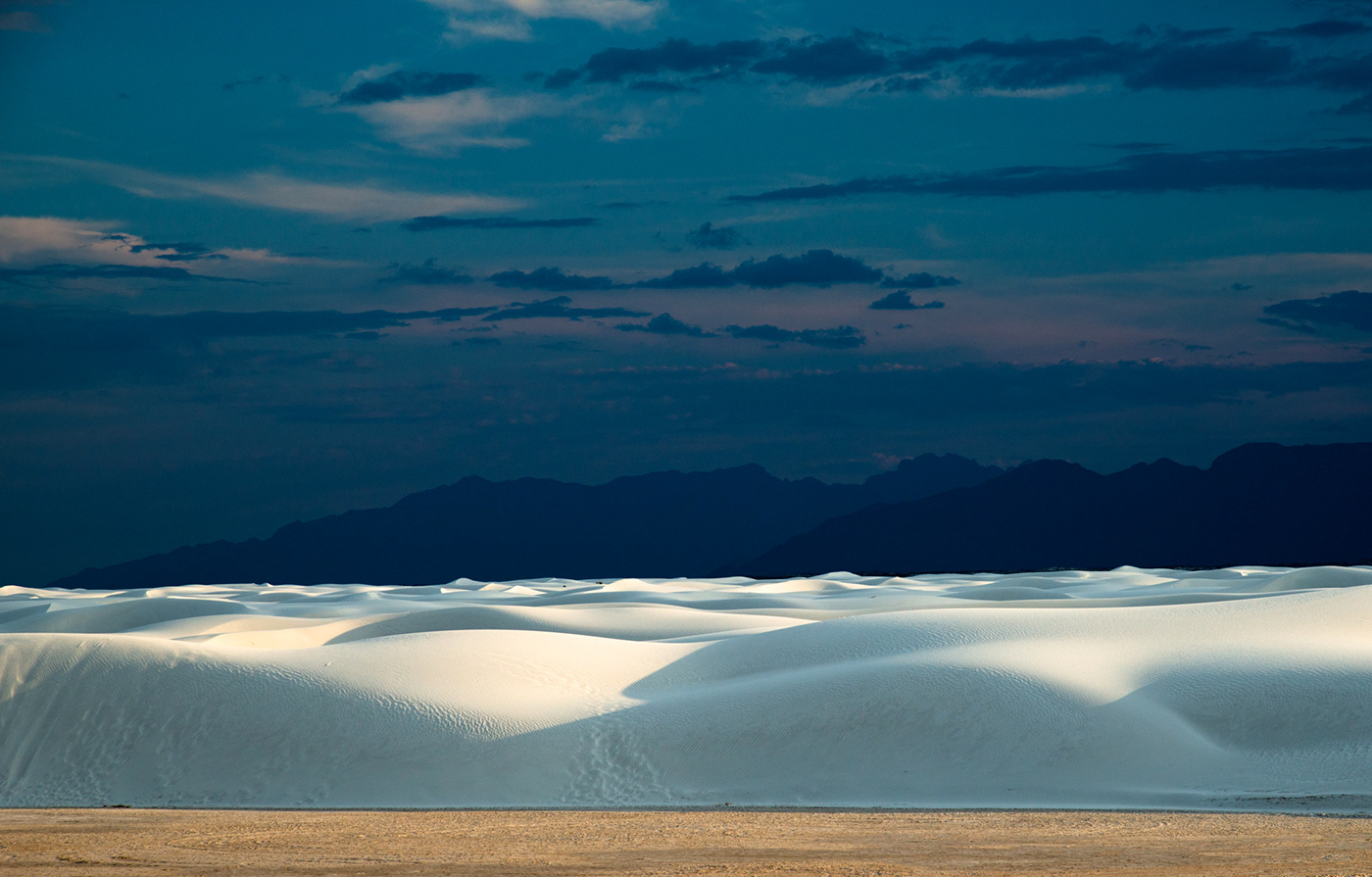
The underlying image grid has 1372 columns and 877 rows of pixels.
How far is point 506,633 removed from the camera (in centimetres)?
1150

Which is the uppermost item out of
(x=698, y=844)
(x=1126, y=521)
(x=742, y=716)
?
(x=1126, y=521)

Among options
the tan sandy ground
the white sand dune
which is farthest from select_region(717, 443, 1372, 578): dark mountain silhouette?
the tan sandy ground

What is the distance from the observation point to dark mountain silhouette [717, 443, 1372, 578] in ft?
219

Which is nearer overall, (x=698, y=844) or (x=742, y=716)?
(x=698, y=844)

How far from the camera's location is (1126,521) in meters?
69.4

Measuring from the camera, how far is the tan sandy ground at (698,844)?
5.63 metres

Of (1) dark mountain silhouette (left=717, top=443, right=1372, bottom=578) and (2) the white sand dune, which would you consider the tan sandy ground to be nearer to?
(2) the white sand dune

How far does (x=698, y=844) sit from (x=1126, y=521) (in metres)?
67.4

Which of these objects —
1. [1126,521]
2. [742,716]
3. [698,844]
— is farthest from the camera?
[1126,521]

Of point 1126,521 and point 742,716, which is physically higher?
point 1126,521

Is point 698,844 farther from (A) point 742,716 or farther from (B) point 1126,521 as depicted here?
(B) point 1126,521

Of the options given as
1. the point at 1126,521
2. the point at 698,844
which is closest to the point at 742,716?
the point at 698,844

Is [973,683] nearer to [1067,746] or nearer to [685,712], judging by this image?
[1067,746]

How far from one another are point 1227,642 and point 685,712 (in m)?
4.27
